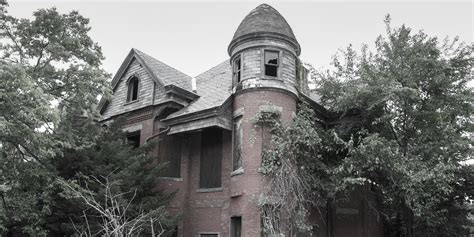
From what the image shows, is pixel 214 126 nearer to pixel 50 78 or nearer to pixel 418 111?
pixel 50 78


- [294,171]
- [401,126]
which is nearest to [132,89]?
[294,171]

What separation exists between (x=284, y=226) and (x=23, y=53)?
1114 cm

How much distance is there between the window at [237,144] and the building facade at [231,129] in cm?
4

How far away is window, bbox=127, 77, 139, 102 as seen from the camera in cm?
2180

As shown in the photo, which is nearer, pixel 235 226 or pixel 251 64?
pixel 235 226

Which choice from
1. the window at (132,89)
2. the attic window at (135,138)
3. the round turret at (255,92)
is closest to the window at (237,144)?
the round turret at (255,92)

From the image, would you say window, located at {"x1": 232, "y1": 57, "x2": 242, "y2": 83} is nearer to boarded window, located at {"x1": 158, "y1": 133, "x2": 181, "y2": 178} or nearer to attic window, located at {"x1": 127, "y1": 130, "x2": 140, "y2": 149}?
boarded window, located at {"x1": 158, "y1": 133, "x2": 181, "y2": 178}

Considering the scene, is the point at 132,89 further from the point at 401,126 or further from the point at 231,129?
the point at 401,126

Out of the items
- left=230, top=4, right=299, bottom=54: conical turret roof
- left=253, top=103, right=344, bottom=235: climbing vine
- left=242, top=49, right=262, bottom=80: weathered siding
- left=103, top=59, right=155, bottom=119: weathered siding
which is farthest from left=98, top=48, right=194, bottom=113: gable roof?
left=253, top=103, right=344, bottom=235: climbing vine

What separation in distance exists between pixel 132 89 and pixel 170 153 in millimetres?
4779

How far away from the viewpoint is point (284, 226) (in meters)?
15.5

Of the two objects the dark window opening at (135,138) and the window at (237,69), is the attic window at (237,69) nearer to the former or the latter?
the window at (237,69)

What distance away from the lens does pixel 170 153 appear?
19203mm

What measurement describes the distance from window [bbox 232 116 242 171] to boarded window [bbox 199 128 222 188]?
1049 millimetres
